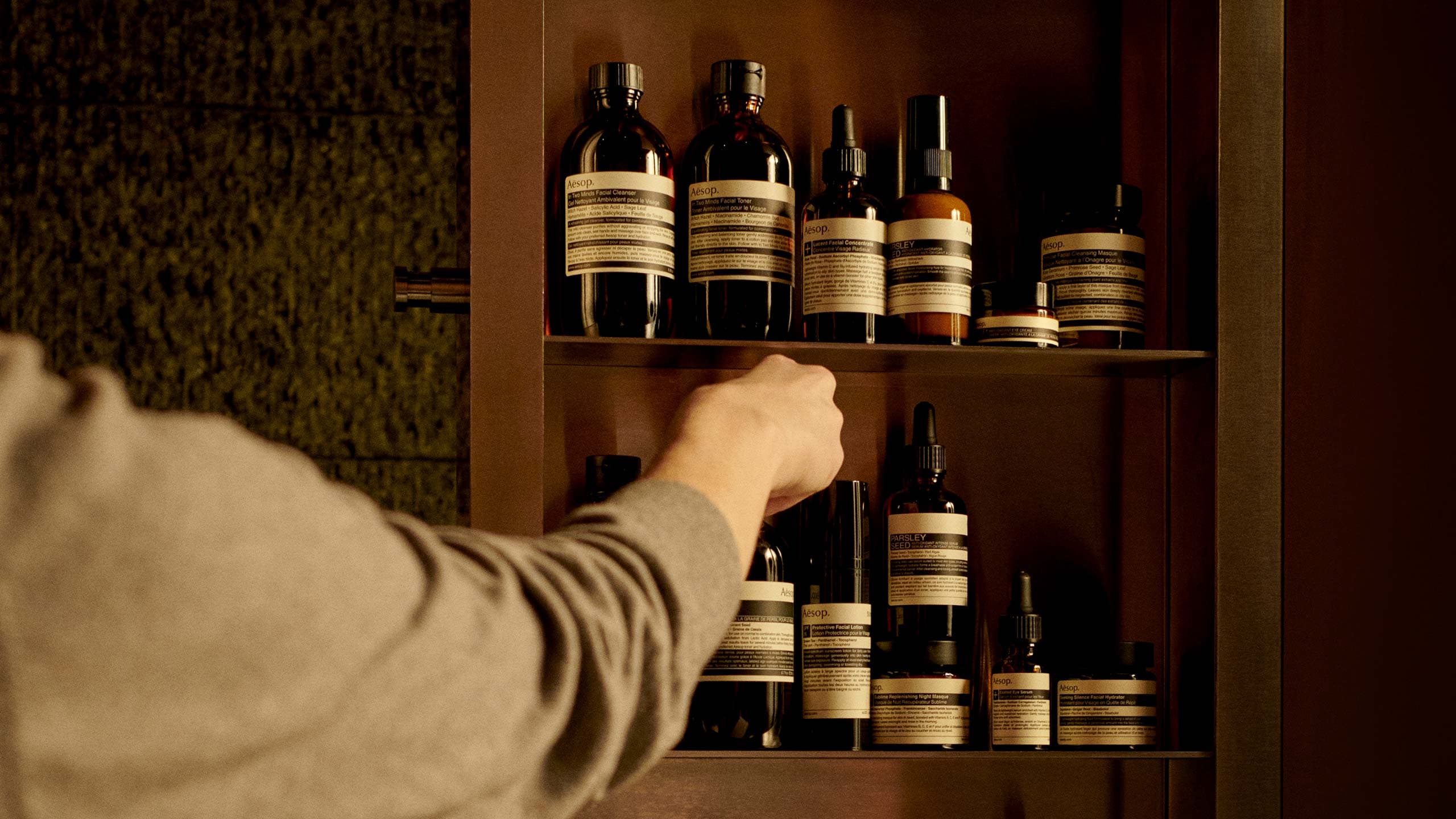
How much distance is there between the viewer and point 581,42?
1.27 metres

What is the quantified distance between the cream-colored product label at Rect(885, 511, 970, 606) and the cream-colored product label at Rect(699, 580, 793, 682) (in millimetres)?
129

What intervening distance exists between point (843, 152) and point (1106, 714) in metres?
0.54

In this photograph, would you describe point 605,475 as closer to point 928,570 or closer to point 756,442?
point 928,570

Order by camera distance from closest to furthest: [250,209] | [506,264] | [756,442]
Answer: [756,442]
[506,264]
[250,209]

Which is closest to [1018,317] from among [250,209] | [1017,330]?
[1017,330]

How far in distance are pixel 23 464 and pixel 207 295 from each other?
5.38ft

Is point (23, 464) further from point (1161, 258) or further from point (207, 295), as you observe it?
point (207, 295)

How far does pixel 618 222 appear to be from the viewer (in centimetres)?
109

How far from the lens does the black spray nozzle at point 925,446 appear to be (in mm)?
1226

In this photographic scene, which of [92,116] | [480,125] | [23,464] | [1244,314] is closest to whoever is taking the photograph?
[23,464]

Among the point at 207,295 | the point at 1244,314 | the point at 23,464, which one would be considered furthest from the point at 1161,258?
the point at 207,295

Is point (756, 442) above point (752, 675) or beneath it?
above

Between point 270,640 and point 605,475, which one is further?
point 605,475

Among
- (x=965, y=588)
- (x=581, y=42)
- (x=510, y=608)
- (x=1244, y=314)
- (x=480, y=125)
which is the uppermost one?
(x=581, y=42)
